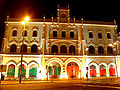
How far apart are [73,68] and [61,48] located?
5.94m

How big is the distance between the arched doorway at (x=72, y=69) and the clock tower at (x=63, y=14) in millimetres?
11778

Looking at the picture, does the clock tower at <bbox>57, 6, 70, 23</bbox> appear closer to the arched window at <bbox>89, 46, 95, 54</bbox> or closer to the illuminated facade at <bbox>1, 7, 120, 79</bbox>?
the illuminated facade at <bbox>1, 7, 120, 79</bbox>

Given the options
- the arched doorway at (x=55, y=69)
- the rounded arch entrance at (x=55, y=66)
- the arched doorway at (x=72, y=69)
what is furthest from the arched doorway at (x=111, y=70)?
the arched doorway at (x=55, y=69)

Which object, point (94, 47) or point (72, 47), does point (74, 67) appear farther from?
point (94, 47)

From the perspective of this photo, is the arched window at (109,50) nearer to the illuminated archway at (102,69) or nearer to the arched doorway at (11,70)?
the illuminated archway at (102,69)

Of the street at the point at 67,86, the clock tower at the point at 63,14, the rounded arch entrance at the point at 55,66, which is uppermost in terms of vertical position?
the clock tower at the point at 63,14

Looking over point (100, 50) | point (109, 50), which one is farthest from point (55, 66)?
point (109, 50)

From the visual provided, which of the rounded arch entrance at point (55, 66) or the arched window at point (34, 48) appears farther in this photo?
the arched window at point (34, 48)

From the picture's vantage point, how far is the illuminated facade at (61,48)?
30984mm

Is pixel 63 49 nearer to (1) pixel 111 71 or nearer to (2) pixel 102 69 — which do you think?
(2) pixel 102 69

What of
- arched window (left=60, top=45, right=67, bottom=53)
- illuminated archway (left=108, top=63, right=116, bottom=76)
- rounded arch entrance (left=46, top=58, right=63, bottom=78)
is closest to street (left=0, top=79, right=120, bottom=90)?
rounded arch entrance (left=46, top=58, right=63, bottom=78)

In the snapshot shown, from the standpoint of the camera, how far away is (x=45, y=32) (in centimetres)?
3338

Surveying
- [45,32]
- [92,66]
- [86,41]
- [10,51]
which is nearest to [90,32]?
[86,41]

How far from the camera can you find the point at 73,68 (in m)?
32.1
